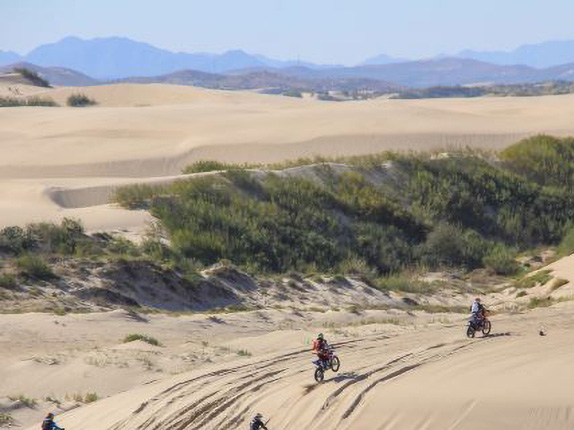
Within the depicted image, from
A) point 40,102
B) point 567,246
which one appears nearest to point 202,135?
point 40,102

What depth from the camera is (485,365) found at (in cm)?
1484

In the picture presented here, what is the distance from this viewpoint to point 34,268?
20.9 m

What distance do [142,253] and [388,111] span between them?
3473 centimetres

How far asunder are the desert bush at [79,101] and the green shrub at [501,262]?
47.1 metres

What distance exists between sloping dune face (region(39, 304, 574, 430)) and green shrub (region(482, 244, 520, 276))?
11.3m

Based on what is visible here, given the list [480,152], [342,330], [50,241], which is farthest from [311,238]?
[480,152]

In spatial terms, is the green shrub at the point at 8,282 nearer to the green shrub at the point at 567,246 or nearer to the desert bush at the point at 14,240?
the desert bush at the point at 14,240

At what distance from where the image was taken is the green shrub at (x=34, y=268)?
68.1ft

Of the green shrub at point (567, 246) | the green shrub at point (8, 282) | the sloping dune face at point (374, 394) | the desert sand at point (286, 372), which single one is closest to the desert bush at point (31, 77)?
the green shrub at point (567, 246)

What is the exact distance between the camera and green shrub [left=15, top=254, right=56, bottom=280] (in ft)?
68.1

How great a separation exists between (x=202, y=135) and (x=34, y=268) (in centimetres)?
3031

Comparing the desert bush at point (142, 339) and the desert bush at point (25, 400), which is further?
the desert bush at point (142, 339)

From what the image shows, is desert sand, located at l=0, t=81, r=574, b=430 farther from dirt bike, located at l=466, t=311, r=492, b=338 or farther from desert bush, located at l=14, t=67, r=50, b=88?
desert bush, located at l=14, t=67, r=50, b=88

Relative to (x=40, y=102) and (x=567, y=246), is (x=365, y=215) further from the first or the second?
(x=40, y=102)
